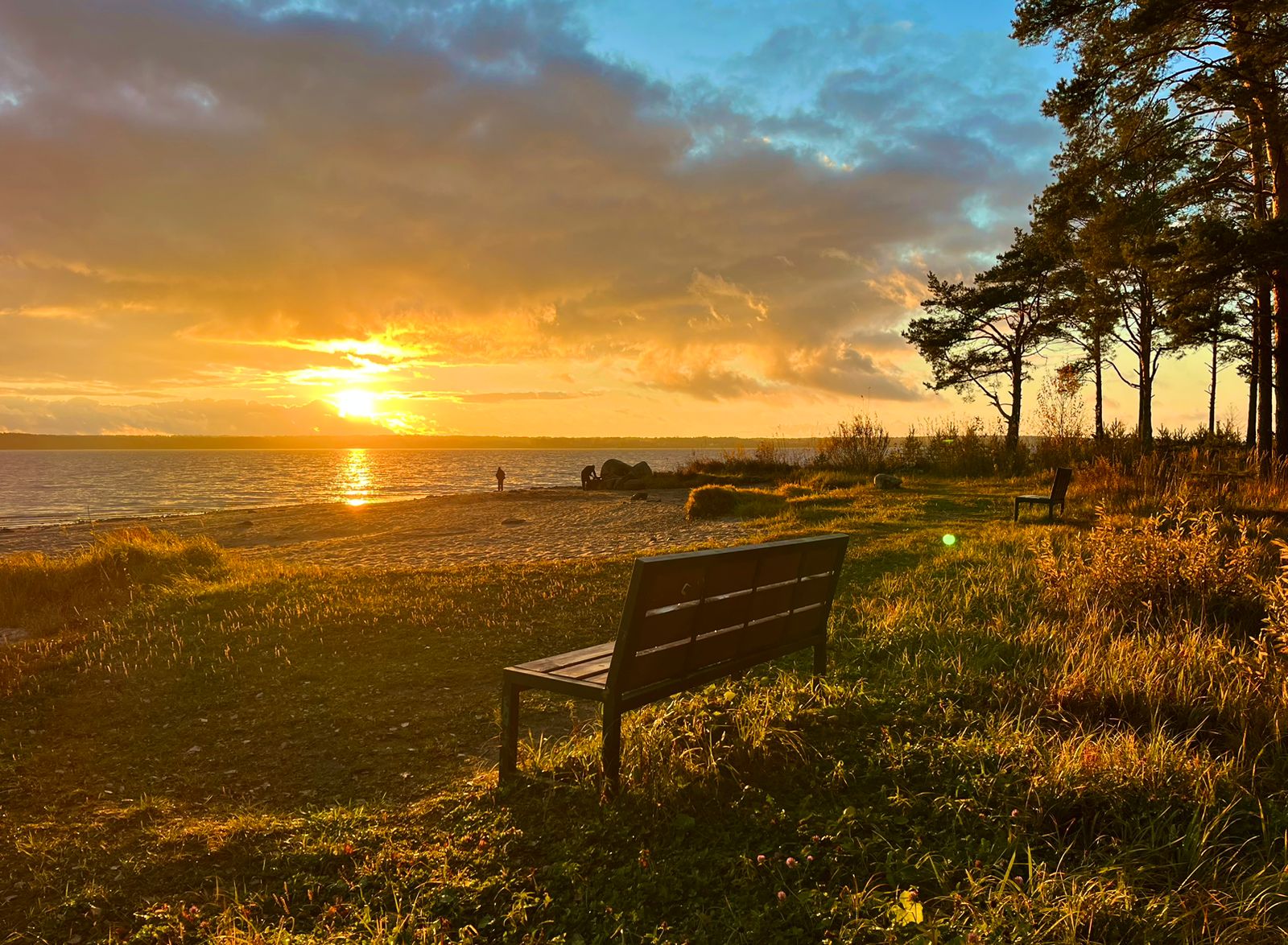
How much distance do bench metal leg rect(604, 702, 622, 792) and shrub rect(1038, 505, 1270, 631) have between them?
13.8ft

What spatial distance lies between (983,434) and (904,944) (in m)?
Answer: 27.7

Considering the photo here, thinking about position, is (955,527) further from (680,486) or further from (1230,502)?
(680,486)

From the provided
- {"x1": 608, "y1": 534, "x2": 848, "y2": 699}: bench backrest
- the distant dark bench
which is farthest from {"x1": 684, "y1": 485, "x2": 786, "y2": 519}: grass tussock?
{"x1": 608, "y1": 534, "x2": 848, "y2": 699}: bench backrest

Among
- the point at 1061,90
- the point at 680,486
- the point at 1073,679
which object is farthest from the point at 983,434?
the point at 1073,679

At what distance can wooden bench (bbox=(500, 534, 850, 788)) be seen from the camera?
3.46 meters

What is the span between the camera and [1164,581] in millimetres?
6441

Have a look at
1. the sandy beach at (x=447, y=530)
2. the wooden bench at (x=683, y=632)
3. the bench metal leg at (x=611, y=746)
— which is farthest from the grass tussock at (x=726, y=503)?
the bench metal leg at (x=611, y=746)

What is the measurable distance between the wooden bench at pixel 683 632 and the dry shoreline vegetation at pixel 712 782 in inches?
11.0

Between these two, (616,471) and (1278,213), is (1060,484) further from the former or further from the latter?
(616,471)

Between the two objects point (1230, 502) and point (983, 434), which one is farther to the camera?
point (983, 434)

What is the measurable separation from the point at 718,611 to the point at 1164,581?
461 centimetres

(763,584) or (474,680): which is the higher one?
(763,584)

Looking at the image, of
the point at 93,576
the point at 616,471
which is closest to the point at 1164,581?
the point at 93,576

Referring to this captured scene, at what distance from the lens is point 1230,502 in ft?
37.7
